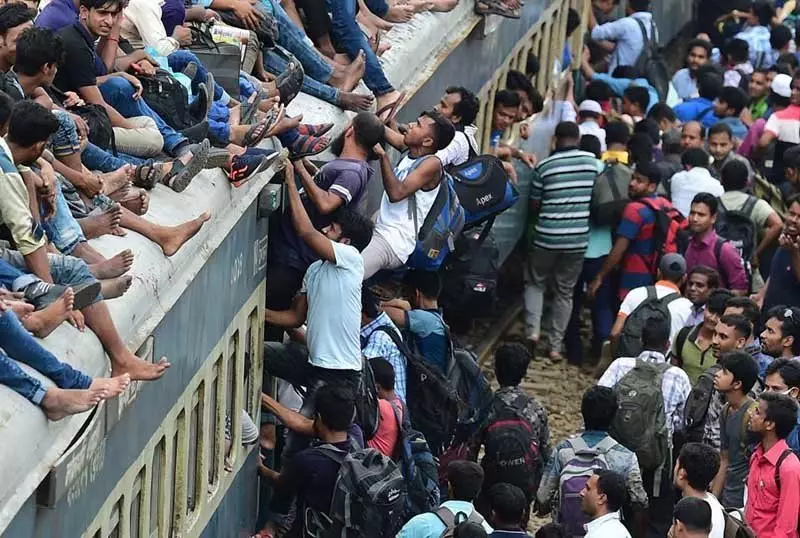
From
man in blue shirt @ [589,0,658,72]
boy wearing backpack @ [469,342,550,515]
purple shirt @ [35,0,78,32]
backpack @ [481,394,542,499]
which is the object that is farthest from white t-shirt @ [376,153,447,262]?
man in blue shirt @ [589,0,658,72]

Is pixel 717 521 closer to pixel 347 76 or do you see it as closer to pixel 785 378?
pixel 785 378

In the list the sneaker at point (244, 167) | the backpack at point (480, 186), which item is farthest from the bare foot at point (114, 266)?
the backpack at point (480, 186)

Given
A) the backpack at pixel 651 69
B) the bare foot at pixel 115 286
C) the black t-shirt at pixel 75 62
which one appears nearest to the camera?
the bare foot at pixel 115 286

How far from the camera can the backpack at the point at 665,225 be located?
49.7ft

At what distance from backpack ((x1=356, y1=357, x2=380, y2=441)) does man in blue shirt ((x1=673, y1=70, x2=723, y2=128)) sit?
8.66 meters

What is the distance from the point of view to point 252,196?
972 cm

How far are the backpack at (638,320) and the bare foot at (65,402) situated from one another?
6.50 metres

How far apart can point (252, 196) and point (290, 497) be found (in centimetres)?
144

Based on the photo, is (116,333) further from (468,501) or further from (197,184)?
(468,501)

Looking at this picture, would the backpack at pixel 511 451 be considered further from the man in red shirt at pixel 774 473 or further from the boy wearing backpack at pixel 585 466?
the man in red shirt at pixel 774 473

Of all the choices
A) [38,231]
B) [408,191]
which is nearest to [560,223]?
[408,191]

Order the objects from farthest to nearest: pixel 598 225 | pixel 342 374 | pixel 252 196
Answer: pixel 598 225, pixel 342 374, pixel 252 196

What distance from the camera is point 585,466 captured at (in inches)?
421

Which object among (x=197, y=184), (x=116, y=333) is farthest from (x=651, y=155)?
(x=116, y=333)
